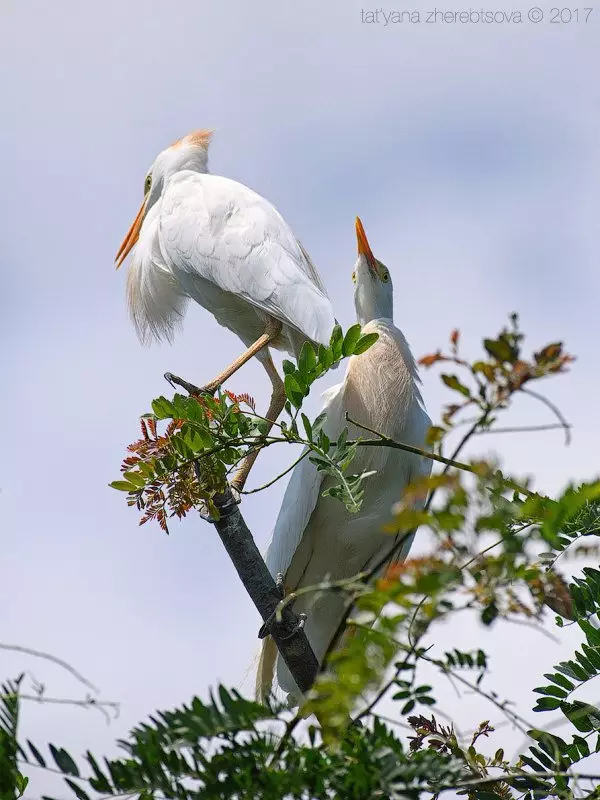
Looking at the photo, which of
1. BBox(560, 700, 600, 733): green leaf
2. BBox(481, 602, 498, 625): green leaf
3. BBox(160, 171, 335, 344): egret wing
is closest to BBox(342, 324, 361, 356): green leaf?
BBox(560, 700, 600, 733): green leaf

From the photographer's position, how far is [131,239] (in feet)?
22.4

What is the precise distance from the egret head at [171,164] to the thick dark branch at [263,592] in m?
3.65

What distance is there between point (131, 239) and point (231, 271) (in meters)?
1.99

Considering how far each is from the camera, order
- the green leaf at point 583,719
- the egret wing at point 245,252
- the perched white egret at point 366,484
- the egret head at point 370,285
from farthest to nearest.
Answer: the egret wing at point 245,252 < the egret head at point 370,285 < the perched white egret at point 366,484 < the green leaf at point 583,719

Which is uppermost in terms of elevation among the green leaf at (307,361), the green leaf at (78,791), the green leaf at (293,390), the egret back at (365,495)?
the egret back at (365,495)

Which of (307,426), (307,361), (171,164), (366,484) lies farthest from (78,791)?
(171,164)

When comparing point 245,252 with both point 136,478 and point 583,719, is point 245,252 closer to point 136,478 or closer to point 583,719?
point 136,478

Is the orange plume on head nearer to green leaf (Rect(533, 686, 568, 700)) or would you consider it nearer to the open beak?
the open beak

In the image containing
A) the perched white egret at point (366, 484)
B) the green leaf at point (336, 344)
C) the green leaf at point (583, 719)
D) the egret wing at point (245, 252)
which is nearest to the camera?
the green leaf at point (583, 719)

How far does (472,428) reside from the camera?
48.9 inches

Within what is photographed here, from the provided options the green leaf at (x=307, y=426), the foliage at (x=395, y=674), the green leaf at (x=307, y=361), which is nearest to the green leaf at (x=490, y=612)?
the foliage at (x=395, y=674)

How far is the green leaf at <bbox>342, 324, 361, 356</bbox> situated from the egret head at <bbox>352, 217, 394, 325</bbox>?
205cm

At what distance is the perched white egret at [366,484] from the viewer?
4340 mm

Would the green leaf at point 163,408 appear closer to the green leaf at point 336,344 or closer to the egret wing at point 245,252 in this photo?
the green leaf at point 336,344
